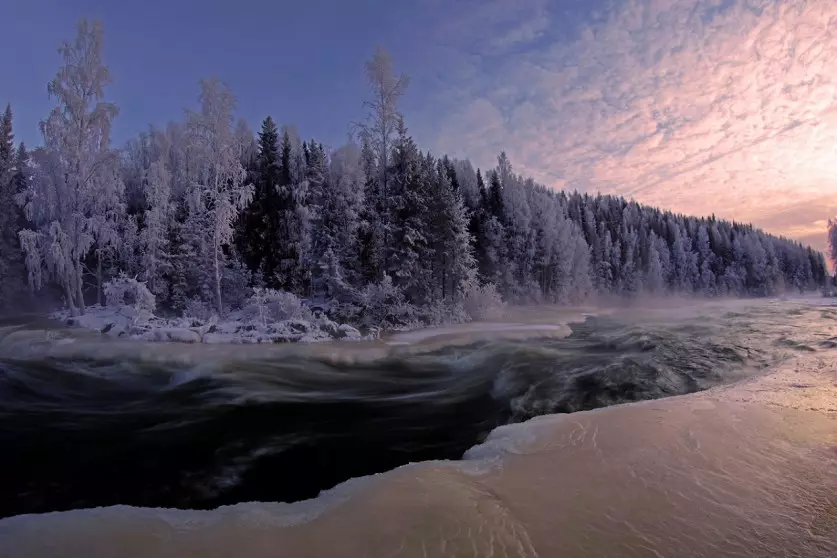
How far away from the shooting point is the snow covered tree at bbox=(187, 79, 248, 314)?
84.7ft

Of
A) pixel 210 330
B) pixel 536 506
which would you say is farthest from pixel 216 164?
pixel 536 506

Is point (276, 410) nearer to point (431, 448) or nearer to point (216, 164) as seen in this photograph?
point (431, 448)

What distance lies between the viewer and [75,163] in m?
24.6

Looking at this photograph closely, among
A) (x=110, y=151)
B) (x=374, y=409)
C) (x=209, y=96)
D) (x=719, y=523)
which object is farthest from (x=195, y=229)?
(x=719, y=523)

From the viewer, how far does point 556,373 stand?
11609 millimetres

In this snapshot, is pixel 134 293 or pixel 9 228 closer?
pixel 134 293

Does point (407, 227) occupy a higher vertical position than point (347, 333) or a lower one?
higher

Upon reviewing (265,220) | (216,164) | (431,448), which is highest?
(216,164)

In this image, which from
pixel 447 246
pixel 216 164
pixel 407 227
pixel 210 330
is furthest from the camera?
pixel 447 246

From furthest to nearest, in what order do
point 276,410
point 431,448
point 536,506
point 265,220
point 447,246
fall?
1. point 265,220
2. point 447,246
3. point 276,410
4. point 431,448
5. point 536,506

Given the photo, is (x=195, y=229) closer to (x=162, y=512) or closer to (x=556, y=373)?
(x=556, y=373)

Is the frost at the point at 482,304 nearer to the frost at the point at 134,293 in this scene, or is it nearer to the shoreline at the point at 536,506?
the frost at the point at 134,293

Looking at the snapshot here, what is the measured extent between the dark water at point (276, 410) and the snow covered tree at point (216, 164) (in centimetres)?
1229

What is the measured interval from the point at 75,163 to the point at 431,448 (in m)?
28.4
